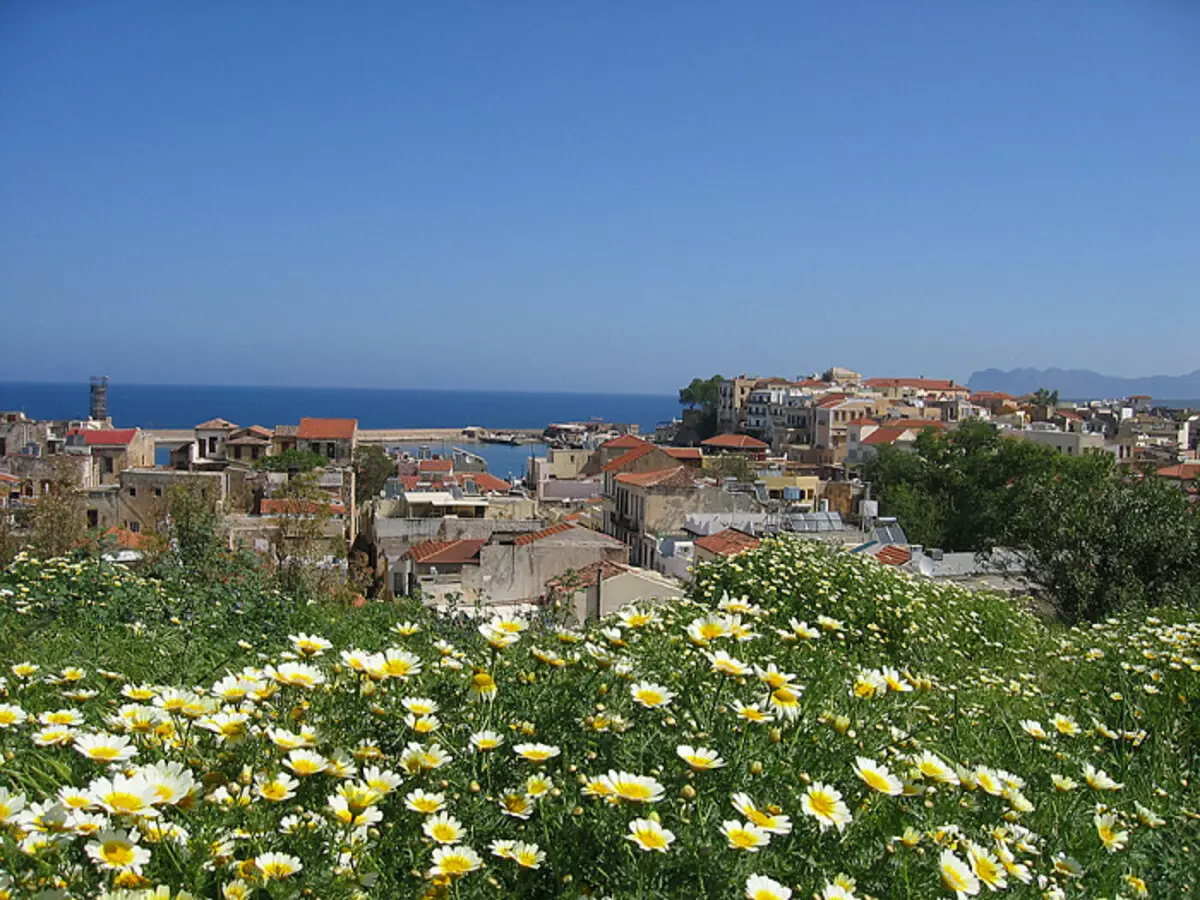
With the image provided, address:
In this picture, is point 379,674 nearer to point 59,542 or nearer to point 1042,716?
point 1042,716

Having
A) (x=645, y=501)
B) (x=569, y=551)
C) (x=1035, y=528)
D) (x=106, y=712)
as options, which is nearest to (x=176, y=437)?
(x=645, y=501)

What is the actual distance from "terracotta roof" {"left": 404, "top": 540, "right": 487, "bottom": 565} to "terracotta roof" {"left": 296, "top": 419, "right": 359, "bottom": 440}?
33620mm

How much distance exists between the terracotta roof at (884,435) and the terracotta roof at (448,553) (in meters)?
49.3

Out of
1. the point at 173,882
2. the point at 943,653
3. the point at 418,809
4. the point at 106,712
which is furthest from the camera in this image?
the point at 943,653

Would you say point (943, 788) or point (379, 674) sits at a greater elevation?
point (379, 674)

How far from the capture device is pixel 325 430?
54.0 m

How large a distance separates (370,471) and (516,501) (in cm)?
2178

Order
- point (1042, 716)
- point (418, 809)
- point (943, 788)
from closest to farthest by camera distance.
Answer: point (418, 809) < point (943, 788) < point (1042, 716)

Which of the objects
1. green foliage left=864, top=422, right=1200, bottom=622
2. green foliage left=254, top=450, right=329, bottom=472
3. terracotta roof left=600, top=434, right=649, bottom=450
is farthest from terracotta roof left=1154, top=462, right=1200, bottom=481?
green foliage left=254, top=450, right=329, bottom=472

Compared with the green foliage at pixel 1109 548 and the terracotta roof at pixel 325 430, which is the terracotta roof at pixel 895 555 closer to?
the green foliage at pixel 1109 548

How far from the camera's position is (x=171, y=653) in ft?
16.2

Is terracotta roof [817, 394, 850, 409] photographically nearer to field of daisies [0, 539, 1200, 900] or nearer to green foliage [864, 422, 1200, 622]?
green foliage [864, 422, 1200, 622]

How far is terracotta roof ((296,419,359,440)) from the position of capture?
175 ft

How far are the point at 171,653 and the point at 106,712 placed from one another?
7.18 ft
